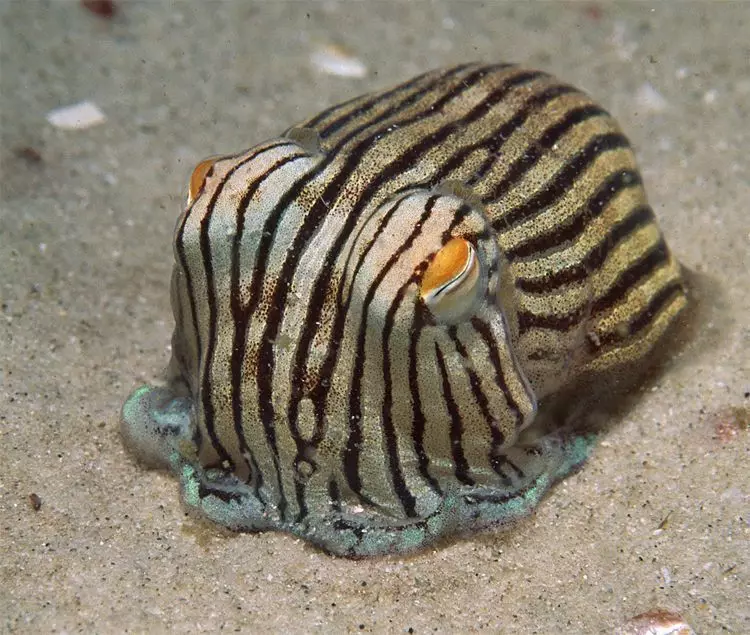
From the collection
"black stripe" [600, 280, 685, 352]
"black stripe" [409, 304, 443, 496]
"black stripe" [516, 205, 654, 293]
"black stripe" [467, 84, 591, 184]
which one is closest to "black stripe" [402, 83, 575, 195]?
"black stripe" [467, 84, 591, 184]

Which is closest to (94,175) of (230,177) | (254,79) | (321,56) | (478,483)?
(254,79)

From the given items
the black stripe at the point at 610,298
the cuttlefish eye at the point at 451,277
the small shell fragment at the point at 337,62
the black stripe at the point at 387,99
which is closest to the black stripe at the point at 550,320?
the black stripe at the point at 610,298

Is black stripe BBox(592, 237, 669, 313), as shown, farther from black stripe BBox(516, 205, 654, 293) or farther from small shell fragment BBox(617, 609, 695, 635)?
small shell fragment BBox(617, 609, 695, 635)

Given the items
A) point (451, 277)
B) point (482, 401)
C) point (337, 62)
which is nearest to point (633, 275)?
point (482, 401)

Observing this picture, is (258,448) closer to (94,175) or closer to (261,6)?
(94,175)

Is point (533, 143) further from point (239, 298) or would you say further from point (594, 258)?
point (239, 298)

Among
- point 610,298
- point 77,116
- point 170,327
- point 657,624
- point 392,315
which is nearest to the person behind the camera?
point 392,315
